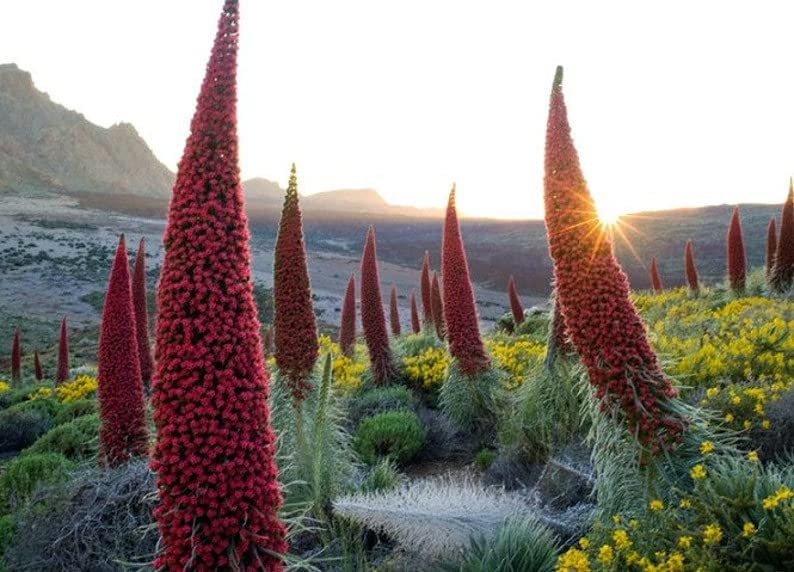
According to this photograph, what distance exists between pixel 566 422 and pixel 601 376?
2.62 meters

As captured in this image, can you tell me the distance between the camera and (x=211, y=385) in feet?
7.86

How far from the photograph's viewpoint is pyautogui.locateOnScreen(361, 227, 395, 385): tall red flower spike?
994cm

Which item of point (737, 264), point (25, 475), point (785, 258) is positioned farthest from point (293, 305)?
point (737, 264)

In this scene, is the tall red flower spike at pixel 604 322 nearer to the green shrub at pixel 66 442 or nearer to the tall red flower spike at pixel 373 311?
the tall red flower spike at pixel 373 311

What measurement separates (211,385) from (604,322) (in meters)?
2.16

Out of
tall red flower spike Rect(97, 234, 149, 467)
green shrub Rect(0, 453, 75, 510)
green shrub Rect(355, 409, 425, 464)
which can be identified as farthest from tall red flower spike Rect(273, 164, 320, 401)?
green shrub Rect(0, 453, 75, 510)

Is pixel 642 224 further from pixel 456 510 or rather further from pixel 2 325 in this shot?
pixel 456 510

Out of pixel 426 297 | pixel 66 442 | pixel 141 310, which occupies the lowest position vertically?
pixel 66 442

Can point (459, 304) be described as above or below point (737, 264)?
below

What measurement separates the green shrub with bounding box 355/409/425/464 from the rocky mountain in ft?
404

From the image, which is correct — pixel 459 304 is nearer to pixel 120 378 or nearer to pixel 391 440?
pixel 391 440

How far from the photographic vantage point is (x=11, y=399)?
45.6 feet

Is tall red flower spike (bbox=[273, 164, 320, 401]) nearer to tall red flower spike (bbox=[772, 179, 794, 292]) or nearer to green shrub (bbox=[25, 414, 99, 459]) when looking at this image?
green shrub (bbox=[25, 414, 99, 459])

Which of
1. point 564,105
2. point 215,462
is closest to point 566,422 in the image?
point 564,105
